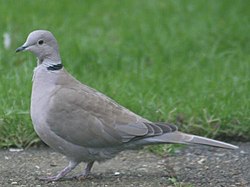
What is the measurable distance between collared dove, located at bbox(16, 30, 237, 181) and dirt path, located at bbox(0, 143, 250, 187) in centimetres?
19

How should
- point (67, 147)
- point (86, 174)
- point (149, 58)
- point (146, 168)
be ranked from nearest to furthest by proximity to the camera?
point (67, 147)
point (86, 174)
point (146, 168)
point (149, 58)

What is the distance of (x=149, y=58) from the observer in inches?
298

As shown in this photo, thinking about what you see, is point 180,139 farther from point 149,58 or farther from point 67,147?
point 149,58

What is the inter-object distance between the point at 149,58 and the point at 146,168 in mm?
2289

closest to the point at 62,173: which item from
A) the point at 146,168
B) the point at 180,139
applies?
the point at 146,168

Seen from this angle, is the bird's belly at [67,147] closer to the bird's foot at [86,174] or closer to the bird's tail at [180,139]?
the bird's foot at [86,174]

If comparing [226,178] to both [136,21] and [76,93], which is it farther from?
[136,21]

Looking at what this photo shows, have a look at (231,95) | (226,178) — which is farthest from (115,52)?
(226,178)

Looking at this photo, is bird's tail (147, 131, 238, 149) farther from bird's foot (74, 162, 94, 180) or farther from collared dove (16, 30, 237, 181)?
bird's foot (74, 162, 94, 180)

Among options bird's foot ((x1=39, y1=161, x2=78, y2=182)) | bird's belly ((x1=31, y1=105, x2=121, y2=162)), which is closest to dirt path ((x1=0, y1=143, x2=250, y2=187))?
bird's foot ((x1=39, y1=161, x2=78, y2=182))

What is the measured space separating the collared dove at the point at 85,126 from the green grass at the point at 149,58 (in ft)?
2.68

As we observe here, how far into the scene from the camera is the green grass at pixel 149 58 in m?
6.11

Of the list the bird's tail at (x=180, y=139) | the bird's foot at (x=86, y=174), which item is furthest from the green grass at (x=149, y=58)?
the bird's tail at (x=180, y=139)

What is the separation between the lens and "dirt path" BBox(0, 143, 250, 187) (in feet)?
16.7
